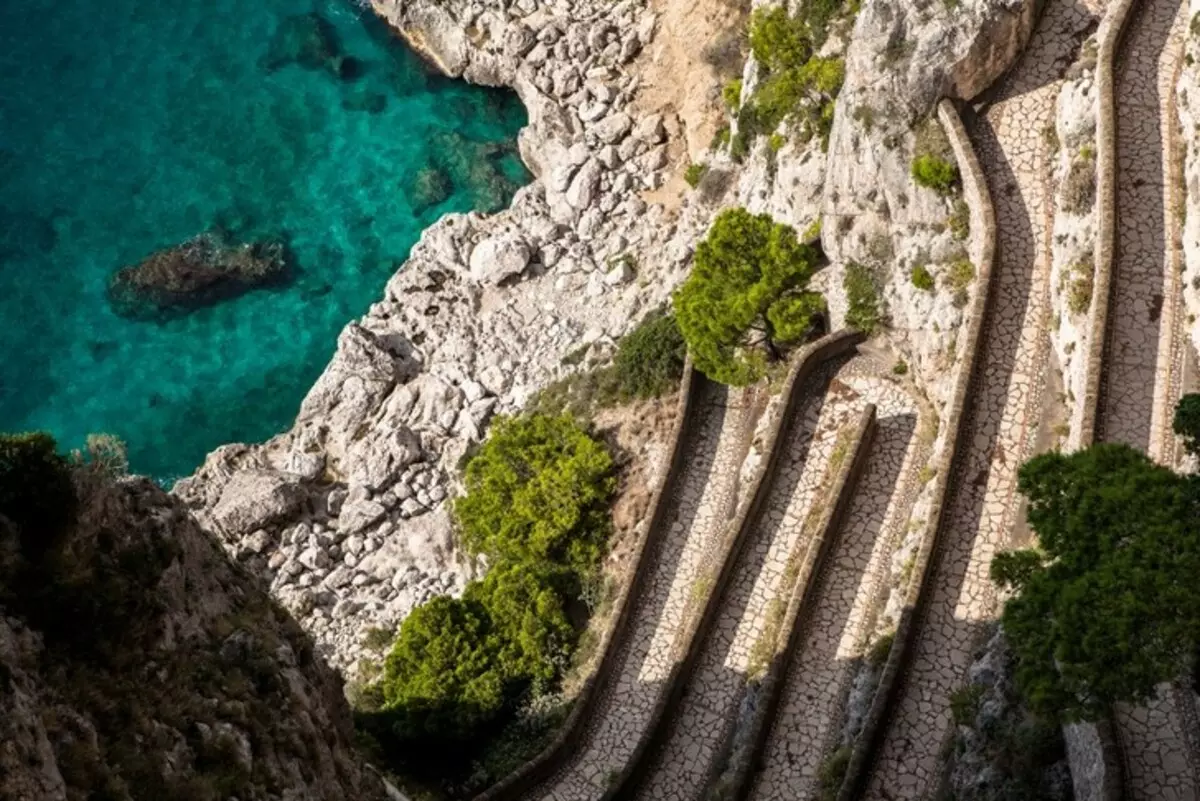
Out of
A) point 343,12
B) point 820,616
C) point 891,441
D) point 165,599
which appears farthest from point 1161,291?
point 343,12

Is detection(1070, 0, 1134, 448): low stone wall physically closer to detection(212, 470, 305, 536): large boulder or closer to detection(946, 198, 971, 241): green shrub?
detection(946, 198, 971, 241): green shrub

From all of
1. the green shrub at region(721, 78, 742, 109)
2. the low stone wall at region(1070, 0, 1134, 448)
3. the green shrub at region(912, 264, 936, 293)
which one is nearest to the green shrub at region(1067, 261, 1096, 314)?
the low stone wall at region(1070, 0, 1134, 448)

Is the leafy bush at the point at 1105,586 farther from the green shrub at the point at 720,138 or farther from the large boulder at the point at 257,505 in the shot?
the large boulder at the point at 257,505

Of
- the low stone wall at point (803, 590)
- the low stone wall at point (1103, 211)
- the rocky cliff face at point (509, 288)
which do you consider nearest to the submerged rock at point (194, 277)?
the rocky cliff face at point (509, 288)

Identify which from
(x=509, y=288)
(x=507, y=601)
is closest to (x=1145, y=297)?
(x=507, y=601)

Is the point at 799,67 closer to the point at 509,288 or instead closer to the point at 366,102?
the point at 509,288
